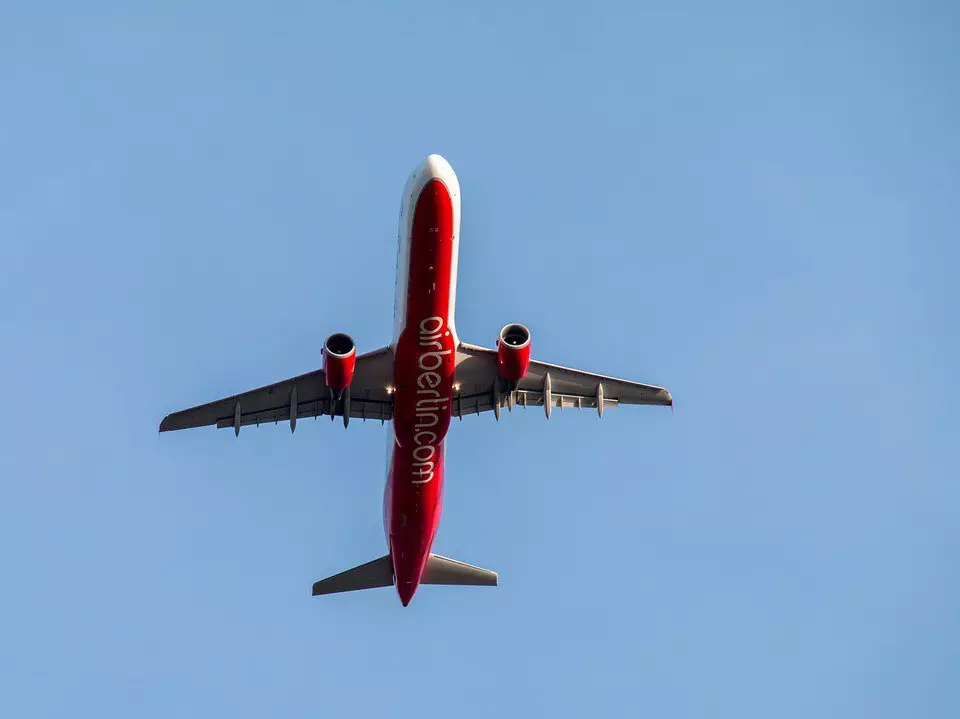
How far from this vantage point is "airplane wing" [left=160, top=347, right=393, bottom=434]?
43156 millimetres

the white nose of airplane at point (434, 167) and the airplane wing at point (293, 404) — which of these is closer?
the white nose of airplane at point (434, 167)

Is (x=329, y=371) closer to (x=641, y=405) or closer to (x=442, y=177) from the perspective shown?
(x=442, y=177)

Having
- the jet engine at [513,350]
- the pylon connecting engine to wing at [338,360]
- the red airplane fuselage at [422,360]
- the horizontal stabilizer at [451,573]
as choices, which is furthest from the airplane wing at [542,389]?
the horizontal stabilizer at [451,573]

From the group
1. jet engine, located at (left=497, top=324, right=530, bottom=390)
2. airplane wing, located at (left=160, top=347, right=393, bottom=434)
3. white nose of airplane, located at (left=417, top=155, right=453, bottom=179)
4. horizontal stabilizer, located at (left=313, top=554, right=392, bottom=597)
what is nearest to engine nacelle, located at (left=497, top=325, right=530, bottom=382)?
jet engine, located at (left=497, top=324, right=530, bottom=390)

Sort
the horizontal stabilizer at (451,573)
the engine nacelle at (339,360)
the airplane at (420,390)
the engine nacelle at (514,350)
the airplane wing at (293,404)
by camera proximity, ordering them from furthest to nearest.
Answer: the horizontal stabilizer at (451,573) < the airplane wing at (293,404) < the engine nacelle at (514,350) < the engine nacelle at (339,360) < the airplane at (420,390)

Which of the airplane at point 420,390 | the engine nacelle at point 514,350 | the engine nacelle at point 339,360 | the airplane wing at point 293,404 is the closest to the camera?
the airplane at point 420,390

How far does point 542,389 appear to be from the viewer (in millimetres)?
44344

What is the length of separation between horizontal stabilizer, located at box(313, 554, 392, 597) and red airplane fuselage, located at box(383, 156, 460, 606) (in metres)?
2.71

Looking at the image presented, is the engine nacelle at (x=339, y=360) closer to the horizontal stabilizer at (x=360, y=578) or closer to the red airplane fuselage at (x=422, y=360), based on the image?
the red airplane fuselage at (x=422, y=360)

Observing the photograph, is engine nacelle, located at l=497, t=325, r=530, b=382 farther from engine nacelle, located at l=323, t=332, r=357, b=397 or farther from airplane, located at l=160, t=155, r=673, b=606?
engine nacelle, located at l=323, t=332, r=357, b=397

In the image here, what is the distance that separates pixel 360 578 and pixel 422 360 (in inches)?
429

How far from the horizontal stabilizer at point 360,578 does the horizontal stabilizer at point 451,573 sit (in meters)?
1.49

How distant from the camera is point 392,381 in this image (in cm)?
4184

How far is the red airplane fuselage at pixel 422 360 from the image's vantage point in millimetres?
38312
